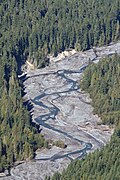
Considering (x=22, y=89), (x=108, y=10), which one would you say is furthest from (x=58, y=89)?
(x=108, y=10)

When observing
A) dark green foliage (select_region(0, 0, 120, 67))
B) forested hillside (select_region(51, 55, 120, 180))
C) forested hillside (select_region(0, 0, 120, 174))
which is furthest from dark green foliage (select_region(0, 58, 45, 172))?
dark green foliage (select_region(0, 0, 120, 67))

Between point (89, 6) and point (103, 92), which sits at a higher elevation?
point (89, 6)

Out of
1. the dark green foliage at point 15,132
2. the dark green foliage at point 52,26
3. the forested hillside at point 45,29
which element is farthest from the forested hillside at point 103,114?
the dark green foliage at point 52,26

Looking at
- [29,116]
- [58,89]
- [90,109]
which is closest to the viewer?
[29,116]

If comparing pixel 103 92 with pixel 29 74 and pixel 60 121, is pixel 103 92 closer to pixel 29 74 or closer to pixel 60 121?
pixel 60 121

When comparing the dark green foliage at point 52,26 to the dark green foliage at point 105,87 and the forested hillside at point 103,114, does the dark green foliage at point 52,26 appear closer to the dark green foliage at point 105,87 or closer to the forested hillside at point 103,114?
the dark green foliage at point 105,87

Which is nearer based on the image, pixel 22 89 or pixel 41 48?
pixel 22 89

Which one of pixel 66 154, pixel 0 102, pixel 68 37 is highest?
pixel 68 37
